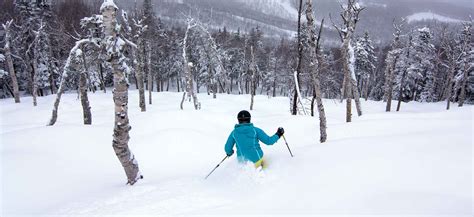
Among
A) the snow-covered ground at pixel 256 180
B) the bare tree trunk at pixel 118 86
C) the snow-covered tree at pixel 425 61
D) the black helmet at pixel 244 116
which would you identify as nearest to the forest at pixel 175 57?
the bare tree trunk at pixel 118 86

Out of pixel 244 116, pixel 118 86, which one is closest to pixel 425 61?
pixel 244 116

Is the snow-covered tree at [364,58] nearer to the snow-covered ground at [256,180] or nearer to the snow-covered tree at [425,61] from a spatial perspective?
the snow-covered tree at [425,61]

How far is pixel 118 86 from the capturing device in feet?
22.6

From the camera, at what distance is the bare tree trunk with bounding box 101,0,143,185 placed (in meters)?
6.61

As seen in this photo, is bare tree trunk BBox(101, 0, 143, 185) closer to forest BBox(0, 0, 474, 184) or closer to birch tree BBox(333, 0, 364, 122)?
forest BBox(0, 0, 474, 184)

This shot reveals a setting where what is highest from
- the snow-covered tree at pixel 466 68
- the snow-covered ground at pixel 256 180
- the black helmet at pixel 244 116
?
the snow-covered tree at pixel 466 68

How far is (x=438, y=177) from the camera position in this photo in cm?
450

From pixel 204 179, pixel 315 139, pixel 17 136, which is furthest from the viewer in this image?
pixel 315 139

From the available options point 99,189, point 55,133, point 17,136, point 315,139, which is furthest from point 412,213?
point 17,136

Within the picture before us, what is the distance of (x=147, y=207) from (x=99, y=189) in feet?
9.31

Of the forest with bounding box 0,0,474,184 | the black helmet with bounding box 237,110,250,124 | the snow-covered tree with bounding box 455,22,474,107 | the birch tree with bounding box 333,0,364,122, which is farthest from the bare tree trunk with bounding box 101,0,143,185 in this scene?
the snow-covered tree with bounding box 455,22,474,107

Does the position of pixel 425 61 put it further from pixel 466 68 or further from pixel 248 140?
pixel 248 140

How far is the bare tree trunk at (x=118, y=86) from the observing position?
21.7ft

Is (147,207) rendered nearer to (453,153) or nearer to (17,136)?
(453,153)
